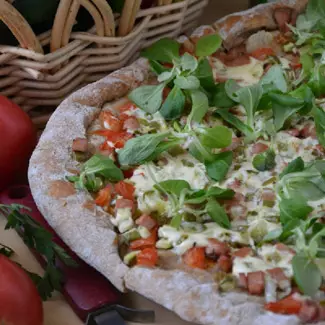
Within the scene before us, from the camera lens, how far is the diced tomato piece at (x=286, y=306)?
3.53 feet

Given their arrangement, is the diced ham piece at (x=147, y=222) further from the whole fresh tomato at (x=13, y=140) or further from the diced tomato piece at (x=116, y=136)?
the whole fresh tomato at (x=13, y=140)

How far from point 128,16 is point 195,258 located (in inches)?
23.3

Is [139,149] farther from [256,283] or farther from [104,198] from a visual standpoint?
[256,283]

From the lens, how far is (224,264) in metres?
1.16

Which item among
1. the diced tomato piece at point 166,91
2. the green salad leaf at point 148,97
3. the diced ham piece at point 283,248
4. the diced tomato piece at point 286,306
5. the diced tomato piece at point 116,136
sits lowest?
the diced tomato piece at point 286,306

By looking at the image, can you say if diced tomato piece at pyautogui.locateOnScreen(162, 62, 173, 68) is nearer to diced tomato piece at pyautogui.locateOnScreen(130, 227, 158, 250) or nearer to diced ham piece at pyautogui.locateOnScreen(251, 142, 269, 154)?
diced ham piece at pyautogui.locateOnScreen(251, 142, 269, 154)

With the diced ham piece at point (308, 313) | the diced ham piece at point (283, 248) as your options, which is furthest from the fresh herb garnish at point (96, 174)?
the diced ham piece at point (308, 313)

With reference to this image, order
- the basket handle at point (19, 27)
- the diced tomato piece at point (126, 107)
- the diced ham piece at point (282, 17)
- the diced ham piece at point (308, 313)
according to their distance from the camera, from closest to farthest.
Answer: the diced ham piece at point (308, 313)
the basket handle at point (19, 27)
the diced tomato piece at point (126, 107)
the diced ham piece at point (282, 17)

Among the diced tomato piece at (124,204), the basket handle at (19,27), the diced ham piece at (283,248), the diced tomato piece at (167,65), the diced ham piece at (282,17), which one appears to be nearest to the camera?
the diced ham piece at (283,248)

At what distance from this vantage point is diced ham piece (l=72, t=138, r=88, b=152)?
1.37 m

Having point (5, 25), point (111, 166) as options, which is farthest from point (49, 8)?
point (111, 166)

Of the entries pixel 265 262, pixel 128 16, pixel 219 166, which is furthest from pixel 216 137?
pixel 128 16

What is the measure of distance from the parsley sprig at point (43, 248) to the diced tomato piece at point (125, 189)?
0.15 m

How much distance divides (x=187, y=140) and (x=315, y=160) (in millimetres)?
229
